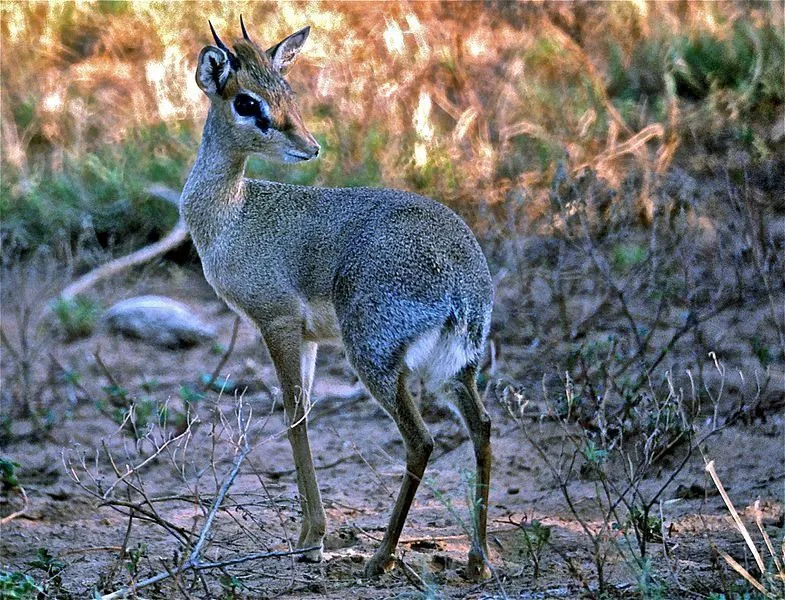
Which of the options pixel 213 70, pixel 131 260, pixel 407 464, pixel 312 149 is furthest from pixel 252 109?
pixel 131 260

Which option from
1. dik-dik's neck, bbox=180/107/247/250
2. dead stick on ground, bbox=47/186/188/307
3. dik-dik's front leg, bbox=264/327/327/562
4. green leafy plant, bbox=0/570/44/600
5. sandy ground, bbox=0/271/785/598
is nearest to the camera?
green leafy plant, bbox=0/570/44/600

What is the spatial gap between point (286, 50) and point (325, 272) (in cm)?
129

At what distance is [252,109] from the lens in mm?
5727

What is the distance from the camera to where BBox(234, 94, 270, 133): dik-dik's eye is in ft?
18.7

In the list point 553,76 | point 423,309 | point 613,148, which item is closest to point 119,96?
point 553,76

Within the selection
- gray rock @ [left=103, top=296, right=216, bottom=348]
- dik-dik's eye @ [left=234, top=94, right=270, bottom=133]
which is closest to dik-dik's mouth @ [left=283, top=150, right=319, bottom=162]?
dik-dik's eye @ [left=234, top=94, right=270, bottom=133]

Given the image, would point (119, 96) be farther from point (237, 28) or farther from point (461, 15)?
point (461, 15)

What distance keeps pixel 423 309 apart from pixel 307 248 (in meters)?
0.78

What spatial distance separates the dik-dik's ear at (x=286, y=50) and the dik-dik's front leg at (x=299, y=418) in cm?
140

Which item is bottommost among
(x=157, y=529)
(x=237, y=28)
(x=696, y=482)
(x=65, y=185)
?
(x=696, y=482)

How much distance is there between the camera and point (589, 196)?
27.1ft

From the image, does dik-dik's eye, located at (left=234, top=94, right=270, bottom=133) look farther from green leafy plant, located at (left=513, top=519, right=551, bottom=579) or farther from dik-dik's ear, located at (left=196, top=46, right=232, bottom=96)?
green leafy plant, located at (left=513, top=519, right=551, bottom=579)

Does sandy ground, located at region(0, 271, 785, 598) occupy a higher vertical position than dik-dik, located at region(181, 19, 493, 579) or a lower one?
lower

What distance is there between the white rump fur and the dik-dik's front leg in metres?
0.61
